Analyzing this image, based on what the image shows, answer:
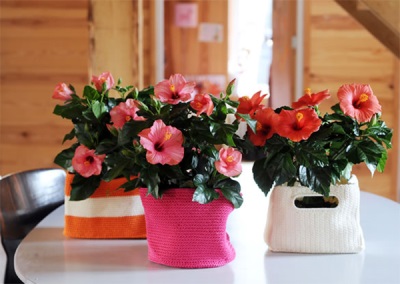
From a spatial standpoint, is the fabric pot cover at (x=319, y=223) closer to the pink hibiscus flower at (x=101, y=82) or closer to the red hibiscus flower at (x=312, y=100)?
the red hibiscus flower at (x=312, y=100)

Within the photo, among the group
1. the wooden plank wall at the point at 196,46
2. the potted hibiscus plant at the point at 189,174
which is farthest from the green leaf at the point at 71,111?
the wooden plank wall at the point at 196,46

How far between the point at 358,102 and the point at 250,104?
0.23 meters

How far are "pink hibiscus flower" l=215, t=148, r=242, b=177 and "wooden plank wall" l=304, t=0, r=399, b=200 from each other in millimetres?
3593

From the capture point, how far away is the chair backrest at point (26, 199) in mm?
2137

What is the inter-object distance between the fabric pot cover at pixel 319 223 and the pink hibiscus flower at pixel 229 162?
166 millimetres

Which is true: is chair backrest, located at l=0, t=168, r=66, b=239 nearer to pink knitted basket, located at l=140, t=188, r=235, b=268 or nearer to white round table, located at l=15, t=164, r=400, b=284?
white round table, located at l=15, t=164, r=400, b=284

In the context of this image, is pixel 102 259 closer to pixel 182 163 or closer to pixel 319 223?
pixel 182 163

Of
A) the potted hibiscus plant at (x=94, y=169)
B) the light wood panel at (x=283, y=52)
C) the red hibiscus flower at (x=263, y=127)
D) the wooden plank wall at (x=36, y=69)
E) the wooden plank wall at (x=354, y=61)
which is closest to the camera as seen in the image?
the red hibiscus flower at (x=263, y=127)

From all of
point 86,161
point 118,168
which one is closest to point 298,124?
point 118,168

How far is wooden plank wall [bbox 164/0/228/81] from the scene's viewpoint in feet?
18.8

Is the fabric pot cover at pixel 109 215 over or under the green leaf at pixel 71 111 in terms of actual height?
under

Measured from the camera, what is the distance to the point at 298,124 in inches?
55.7

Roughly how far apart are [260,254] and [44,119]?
12.4ft

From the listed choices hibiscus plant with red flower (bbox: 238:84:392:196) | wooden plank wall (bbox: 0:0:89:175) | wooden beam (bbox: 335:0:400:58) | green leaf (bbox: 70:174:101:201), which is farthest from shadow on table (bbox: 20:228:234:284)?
wooden plank wall (bbox: 0:0:89:175)
